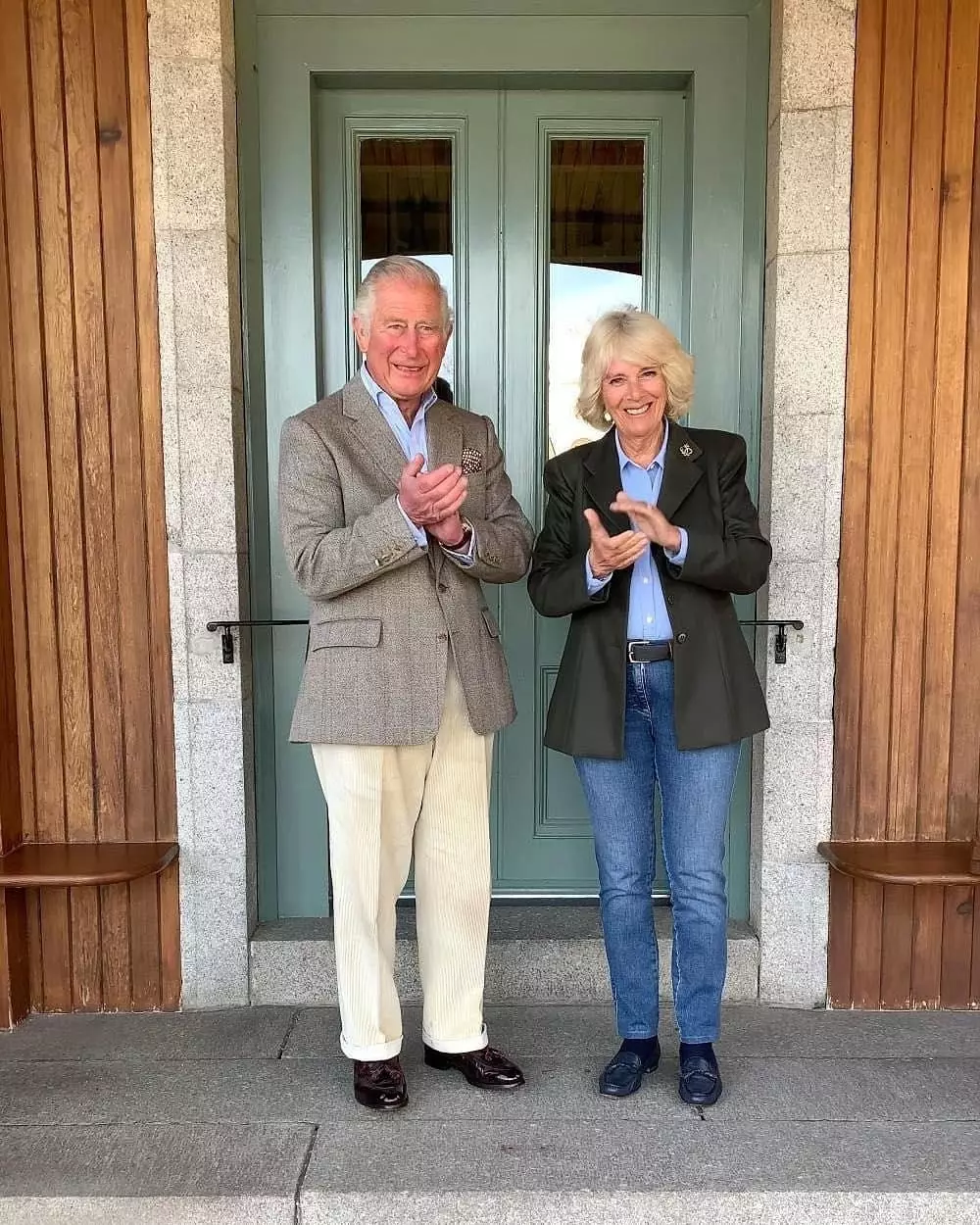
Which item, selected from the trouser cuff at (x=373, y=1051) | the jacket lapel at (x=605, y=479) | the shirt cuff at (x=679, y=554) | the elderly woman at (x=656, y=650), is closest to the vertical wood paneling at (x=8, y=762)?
the trouser cuff at (x=373, y=1051)

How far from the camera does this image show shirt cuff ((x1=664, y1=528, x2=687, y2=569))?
2.25 meters

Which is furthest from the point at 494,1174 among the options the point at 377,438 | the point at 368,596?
the point at 377,438

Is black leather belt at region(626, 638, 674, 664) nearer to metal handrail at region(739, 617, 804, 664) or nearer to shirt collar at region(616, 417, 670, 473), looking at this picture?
shirt collar at region(616, 417, 670, 473)

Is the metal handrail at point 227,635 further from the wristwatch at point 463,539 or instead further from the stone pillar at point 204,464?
the wristwatch at point 463,539

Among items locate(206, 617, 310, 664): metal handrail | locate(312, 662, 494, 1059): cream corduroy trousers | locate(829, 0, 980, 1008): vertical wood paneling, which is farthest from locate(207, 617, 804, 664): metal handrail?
locate(312, 662, 494, 1059): cream corduroy trousers

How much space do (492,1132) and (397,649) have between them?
1190 mm

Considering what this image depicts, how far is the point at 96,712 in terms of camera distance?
9.95 ft

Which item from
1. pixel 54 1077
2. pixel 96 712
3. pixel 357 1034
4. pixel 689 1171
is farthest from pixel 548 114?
pixel 54 1077

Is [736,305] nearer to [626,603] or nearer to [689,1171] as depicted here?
[626,603]

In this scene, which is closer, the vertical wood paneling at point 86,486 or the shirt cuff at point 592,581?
the shirt cuff at point 592,581

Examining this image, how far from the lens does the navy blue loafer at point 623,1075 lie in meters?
2.52

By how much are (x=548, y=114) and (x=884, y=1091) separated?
9.72ft

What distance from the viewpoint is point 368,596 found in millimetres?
2344

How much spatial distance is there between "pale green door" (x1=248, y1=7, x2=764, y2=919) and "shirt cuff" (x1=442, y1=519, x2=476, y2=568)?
957 millimetres
